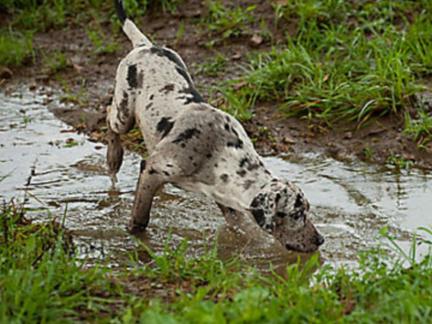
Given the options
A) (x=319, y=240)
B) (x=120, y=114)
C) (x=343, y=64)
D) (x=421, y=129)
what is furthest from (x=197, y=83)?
(x=319, y=240)

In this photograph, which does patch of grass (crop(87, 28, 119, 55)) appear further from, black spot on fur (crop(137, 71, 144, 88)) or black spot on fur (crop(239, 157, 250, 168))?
black spot on fur (crop(239, 157, 250, 168))

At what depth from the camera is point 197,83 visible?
9594mm

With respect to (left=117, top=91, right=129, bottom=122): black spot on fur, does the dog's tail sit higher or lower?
higher

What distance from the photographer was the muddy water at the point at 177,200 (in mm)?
6355

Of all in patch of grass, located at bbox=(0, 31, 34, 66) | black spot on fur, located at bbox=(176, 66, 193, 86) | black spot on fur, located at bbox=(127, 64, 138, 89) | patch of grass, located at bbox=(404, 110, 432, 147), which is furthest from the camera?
patch of grass, located at bbox=(0, 31, 34, 66)

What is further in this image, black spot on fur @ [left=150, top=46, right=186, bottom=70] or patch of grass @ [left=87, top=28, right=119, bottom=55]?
patch of grass @ [left=87, top=28, right=119, bottom=55]

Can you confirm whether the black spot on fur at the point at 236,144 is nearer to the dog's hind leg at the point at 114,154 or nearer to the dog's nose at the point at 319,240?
the dog's nose at the point at 319,240

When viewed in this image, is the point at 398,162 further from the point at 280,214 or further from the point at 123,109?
the point at 280,214

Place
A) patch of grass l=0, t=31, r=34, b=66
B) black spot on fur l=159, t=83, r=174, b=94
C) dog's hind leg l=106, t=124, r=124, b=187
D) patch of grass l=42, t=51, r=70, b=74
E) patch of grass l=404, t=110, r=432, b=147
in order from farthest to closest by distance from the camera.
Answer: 1. patch of grass l=0, t=31, r=34, b=66
2. patch of grass l=42, t=51, r=70, b=74
3. patch of grass l=404, t=110, r=432, b=147
4. dog's hind leg l=106, t=124, r=124, b=187
5. black spot on fur l=159, t=83, r=174, b=94

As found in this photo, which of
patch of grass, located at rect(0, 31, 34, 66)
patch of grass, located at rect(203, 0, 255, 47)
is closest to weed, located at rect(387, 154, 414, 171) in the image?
patch of grass, located at rect(203, 0, 255, 47)

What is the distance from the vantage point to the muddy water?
6.36 m

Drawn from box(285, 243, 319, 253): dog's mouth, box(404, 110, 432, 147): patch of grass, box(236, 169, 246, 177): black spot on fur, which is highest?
box(236, 169, 246, 177): black spot on fur

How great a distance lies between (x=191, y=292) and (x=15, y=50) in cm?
629

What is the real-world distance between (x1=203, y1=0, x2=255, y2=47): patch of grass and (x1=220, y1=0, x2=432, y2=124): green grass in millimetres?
427
